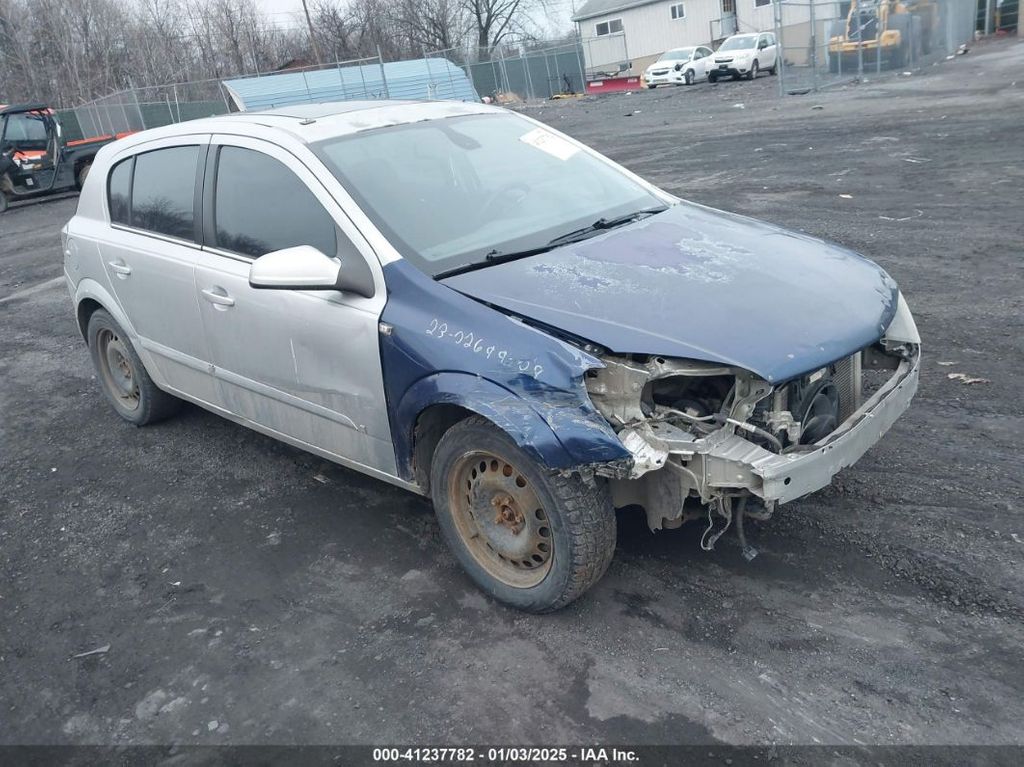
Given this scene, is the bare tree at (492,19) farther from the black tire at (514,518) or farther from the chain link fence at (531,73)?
the black tire at (514,518)

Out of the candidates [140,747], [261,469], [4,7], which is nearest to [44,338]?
[261,469]

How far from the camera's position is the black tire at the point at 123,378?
18.4ft

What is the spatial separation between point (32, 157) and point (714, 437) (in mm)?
23007

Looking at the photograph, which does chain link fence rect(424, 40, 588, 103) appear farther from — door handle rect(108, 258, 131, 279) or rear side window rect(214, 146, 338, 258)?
rear side window rect(214, 146, 338, 258)

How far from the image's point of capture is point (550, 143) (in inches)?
186

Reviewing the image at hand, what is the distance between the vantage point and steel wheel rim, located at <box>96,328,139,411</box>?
230 inches

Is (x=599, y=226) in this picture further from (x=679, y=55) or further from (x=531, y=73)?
(x=531, y=73)

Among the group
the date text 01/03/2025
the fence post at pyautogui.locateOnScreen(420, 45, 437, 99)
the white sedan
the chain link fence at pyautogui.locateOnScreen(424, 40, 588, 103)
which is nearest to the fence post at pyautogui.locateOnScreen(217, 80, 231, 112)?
the fence post at pyautogui.locateOnScreen(420, 45, 437, 99)

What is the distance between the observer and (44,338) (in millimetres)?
8664

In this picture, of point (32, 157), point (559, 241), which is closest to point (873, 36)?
point (32, 157)

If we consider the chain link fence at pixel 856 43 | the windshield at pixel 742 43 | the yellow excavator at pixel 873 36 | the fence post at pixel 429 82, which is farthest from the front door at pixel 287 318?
the windshield at pixel 742 43

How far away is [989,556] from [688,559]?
116 centimetres

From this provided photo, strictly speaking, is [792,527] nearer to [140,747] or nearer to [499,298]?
[499,298]

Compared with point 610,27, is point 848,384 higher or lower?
lower
